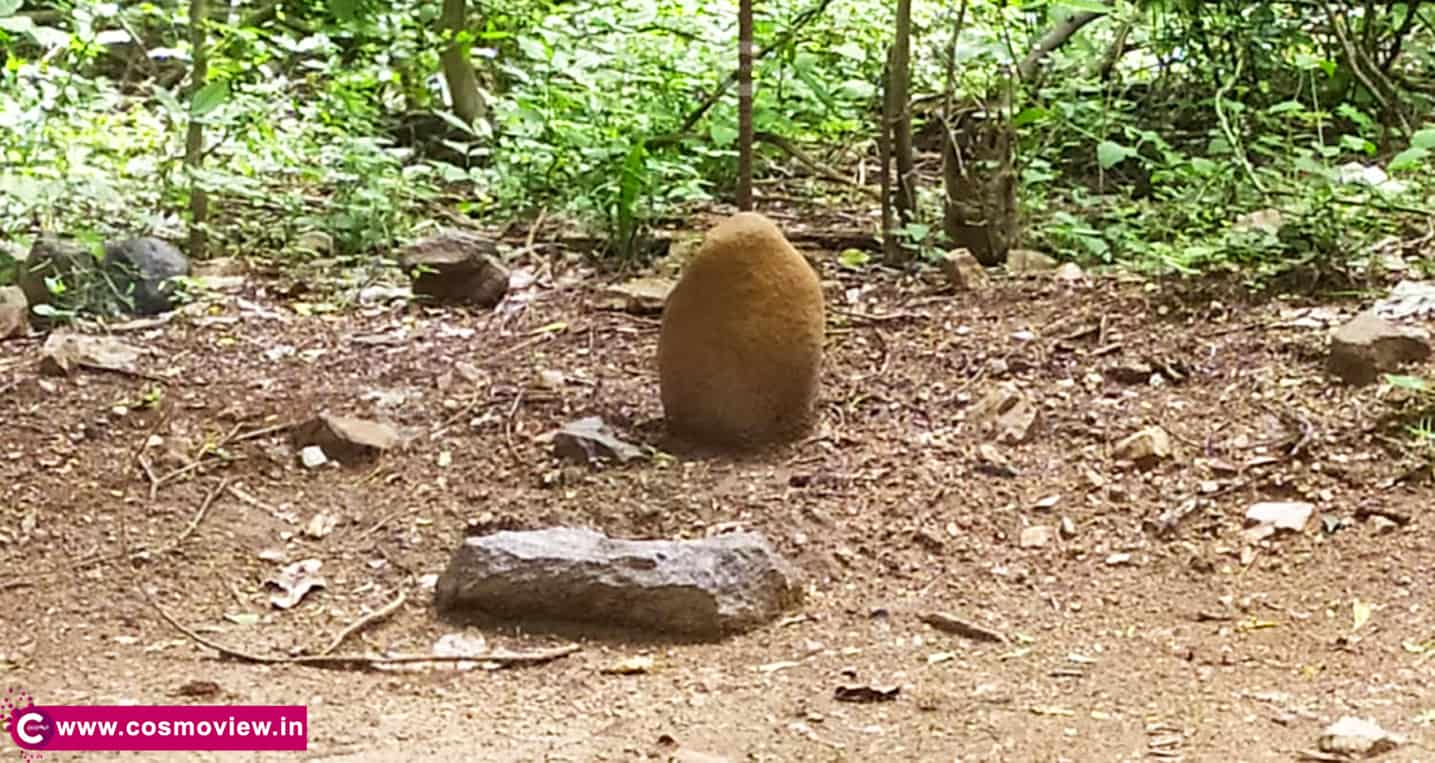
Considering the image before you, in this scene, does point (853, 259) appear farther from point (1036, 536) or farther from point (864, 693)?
point (864, 693)

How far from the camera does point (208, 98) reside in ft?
17.7

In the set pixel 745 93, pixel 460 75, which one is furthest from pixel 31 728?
pixel 460 75

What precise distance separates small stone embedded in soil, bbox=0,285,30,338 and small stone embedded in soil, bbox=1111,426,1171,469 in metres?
3.45

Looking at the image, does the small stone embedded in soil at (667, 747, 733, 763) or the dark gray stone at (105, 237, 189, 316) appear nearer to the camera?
the small stone embedded in soil at (667, 747, 733, 763)

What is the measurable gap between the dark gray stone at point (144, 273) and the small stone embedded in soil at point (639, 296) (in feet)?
4.95

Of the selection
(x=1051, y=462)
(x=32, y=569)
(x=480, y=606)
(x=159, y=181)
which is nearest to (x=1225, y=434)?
(x=1051, y=462)

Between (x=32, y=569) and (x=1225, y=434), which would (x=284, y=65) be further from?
(x=1225, y=434)

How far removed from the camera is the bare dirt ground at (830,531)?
9.07 ft

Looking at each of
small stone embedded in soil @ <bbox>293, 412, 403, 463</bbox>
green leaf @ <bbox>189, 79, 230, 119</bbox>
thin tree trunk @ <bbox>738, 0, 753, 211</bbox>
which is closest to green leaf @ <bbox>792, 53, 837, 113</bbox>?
thin tree trunk @ <bbox>738, 0, 753, 211</bbox>

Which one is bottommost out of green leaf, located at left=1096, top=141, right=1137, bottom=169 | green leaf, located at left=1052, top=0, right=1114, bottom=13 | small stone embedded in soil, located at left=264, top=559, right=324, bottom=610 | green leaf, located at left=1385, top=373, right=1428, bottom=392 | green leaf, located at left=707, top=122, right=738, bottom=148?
small stone embedded in soil, located at left=264, top=559, right=324, bottom=610

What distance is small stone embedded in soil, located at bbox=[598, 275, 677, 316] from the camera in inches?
203

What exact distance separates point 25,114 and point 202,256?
97cm

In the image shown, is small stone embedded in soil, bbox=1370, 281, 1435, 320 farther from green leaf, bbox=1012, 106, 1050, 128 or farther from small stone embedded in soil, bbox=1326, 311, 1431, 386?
green leaf, bbox=1012, 106, 1050, 128

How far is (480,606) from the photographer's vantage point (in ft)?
10.8
